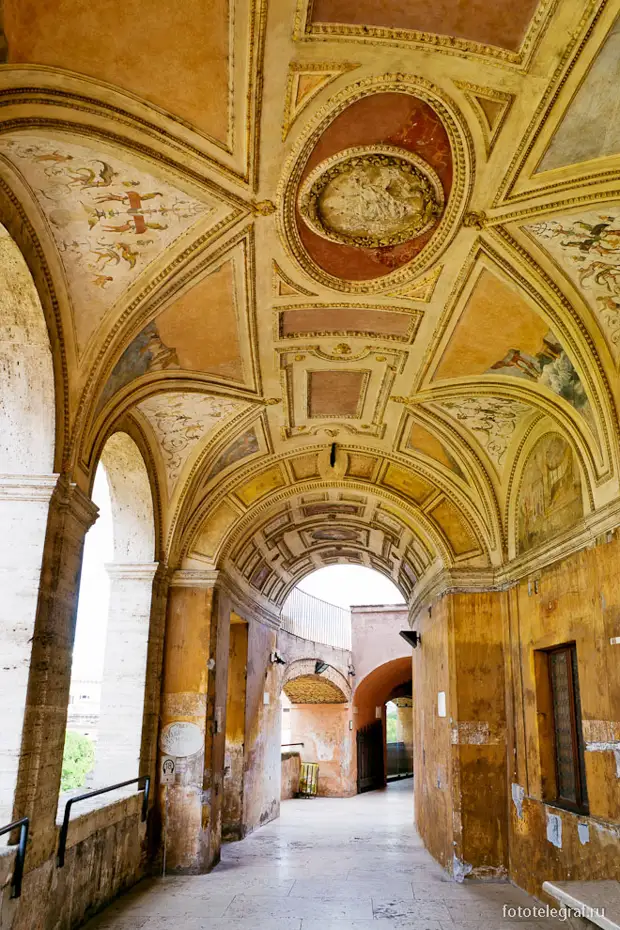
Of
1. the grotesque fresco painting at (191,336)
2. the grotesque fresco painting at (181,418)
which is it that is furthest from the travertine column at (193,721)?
the grotesque fresco painting at (191,336)

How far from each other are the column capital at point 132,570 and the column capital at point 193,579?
712 millimetres

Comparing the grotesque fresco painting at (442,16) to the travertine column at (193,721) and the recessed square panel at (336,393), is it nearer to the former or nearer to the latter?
the recessed square panel at (336,393)

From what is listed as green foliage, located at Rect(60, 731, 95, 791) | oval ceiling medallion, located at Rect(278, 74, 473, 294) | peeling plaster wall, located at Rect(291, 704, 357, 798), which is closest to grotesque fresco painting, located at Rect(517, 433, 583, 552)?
oval ceiling medallion, located at Rect(278, 74, 473, 294)

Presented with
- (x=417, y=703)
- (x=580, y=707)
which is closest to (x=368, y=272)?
(x=580, y=707)

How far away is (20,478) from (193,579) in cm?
480

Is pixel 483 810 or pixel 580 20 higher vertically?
pixel 580 20

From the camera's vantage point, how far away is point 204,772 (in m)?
9.73

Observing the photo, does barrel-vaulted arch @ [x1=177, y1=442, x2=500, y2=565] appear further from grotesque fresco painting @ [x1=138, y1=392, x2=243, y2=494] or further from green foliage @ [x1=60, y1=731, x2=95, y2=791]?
green foliage @ [x1=60, y1=731, x2=95, y2=791]

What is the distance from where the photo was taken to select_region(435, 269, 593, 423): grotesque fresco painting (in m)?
6.69

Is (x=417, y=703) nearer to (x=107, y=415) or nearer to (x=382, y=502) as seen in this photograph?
(x=382, y=502)

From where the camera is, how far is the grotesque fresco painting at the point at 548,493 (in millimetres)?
7895

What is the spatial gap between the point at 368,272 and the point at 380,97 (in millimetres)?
1901

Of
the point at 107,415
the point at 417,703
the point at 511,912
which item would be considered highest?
the point at 107,415

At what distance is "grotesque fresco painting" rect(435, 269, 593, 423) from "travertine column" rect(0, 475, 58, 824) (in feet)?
13.9
